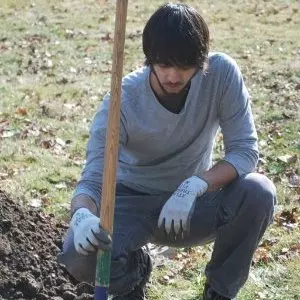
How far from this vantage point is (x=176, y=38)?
8.87 ft

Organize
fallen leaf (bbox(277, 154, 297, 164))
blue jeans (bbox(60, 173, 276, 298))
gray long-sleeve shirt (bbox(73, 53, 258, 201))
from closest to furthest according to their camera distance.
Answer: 1. blue jeans (bbox(60, 173, 276, 298))
2. gray long-sleeve shirt (bbox(73, 53, 258, 201))
3. fallen leaf (bbox(277, 154, 297, 164))

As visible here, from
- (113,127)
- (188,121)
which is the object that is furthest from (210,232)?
(113,127)

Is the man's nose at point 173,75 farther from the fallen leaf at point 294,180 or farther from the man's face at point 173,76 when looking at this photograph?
the fallen leaf at point 294,180

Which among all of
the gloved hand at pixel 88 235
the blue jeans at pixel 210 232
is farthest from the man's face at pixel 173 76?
the gloved hand at pixel 88 235

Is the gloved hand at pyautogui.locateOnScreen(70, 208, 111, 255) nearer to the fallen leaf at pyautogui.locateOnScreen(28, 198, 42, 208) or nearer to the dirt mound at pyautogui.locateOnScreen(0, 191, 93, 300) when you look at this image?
the dirt mound at pyautogui.locateOnScreen(0, 191, 93, 300)

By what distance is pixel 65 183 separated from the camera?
191 inches

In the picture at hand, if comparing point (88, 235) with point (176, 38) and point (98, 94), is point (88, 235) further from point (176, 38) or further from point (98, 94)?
point (98, 94)

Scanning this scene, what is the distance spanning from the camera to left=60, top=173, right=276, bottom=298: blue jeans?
2.82 metres

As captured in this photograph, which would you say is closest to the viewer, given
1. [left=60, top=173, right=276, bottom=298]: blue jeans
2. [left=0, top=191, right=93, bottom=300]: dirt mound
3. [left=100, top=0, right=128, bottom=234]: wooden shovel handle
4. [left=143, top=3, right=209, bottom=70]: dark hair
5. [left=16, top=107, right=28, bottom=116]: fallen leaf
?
[left=100, top=0, right=128, bottom=234]: wooden shovel handle

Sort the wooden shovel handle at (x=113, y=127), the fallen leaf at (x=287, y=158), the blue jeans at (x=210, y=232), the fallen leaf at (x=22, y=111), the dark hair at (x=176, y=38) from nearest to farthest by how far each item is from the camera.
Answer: the wooden shovel handle at (x=113, y=127) < the dark hair at (x=176, y=38) < the blue jeans at (x=210, y=232) < the fallen leaf at (x=287, y=158) < the fallen leaf at (x=22, y=111)

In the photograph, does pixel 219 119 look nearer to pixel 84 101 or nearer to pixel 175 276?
pixel 175 276

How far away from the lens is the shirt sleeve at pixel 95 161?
2.86 metres

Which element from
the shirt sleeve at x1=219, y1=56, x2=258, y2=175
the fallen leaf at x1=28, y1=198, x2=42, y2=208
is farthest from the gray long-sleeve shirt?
the fallen leaf at x1=28, y1=198, x2=42, y2=208

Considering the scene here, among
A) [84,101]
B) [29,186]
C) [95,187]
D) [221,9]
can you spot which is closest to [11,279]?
[95,187]
